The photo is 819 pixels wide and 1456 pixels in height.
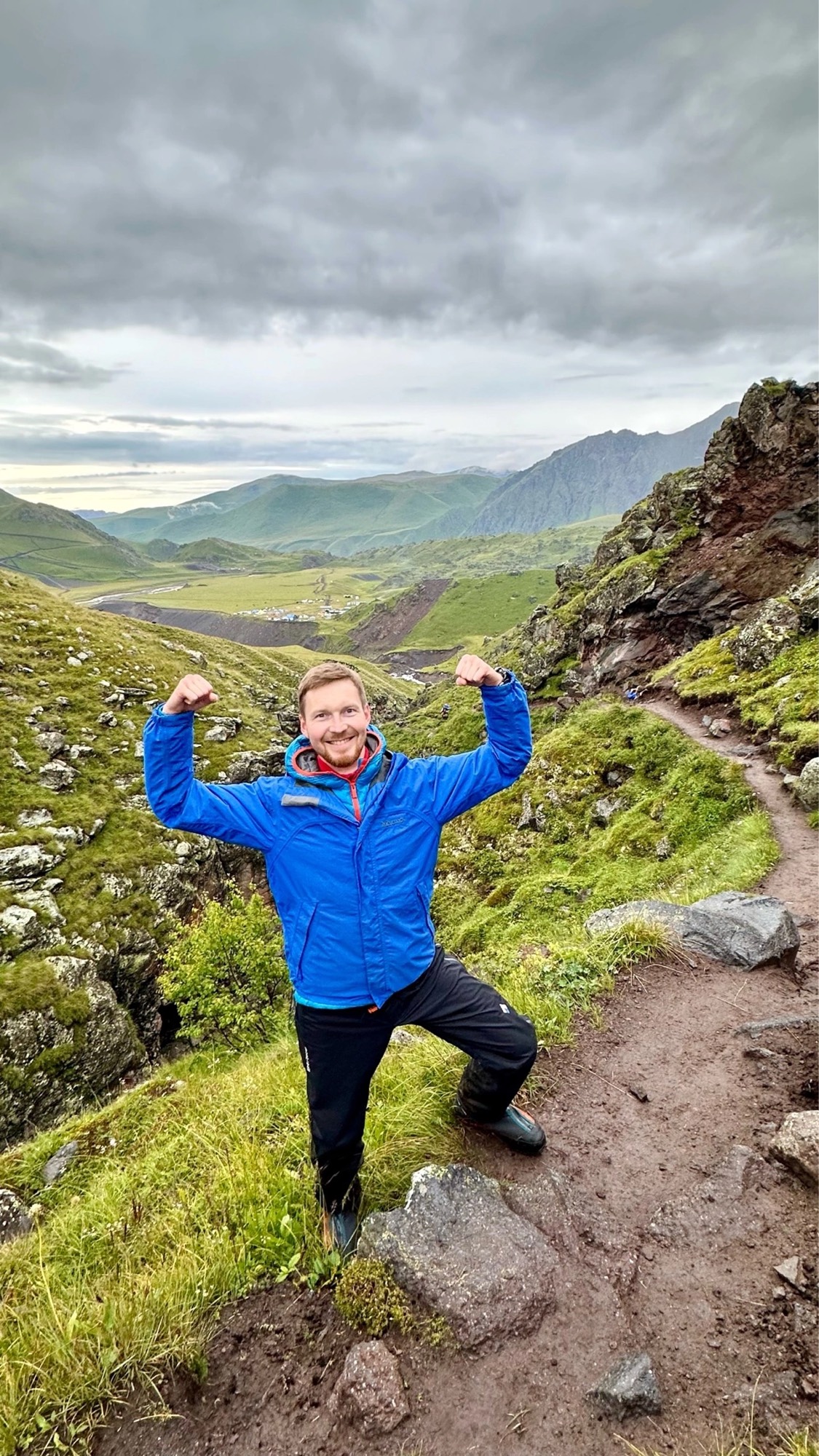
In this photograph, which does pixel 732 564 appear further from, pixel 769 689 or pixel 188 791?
pixel 188 791

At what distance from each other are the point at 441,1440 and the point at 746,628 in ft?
127

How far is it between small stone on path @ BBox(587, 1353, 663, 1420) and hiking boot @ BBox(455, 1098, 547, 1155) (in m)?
1.91

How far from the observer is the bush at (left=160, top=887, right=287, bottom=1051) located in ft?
61.5

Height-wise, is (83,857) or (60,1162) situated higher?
(60,1162)

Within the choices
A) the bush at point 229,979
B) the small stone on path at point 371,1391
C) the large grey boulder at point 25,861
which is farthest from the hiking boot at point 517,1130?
the large grey boulder at point 25,861

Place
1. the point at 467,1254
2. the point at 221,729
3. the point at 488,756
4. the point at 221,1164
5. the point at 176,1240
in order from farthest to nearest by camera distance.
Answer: the point at 221,729 → the point at 221,1164 → the point at 488,756 → the point at 176,1240 → the point at 467,1254

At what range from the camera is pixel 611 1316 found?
190 inches

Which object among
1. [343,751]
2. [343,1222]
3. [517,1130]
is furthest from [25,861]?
[343,751]

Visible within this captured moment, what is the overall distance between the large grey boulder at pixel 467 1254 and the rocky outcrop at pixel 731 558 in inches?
1329

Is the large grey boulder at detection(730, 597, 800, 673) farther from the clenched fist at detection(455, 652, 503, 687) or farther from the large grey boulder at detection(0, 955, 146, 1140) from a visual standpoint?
the large grey boulder at detection(0, 955, 146, 1140)

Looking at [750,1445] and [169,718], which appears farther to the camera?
[169,718]

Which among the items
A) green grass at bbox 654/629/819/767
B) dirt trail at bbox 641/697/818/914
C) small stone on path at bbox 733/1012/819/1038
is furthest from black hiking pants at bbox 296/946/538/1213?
green grass at bbox 654/629/819/767

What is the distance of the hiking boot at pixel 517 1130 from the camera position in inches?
246

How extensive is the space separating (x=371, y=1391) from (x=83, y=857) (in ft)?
122
